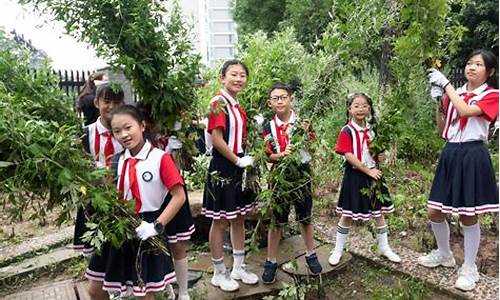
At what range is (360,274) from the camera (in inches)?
150

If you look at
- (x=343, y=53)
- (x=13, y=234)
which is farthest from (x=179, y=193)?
(x=13, y=234)

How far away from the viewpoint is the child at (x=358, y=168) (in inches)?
145

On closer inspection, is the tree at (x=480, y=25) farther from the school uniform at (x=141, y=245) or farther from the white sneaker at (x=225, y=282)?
the school uniform at (x=141, y=245)

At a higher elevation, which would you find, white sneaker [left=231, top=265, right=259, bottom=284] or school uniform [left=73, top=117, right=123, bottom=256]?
school uniform [left=73, top=117, right=123, bottom=256]

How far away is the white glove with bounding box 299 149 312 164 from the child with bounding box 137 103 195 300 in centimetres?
89

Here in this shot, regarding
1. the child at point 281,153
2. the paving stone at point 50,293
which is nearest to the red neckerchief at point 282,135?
the child at point 281,153

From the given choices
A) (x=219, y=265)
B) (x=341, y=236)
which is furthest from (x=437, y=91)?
(x=219, y=265)

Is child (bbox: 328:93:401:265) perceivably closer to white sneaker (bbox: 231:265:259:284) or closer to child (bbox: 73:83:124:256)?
white sneaker (bbox: 231:265:259:284)

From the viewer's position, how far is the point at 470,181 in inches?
131

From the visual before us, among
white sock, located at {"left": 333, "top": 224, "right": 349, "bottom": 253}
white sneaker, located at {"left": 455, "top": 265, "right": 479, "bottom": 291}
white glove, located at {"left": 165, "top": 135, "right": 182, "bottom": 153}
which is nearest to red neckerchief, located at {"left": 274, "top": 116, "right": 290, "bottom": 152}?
white glove, located at {"left": 165, "top": 135, "right": 182, "bottom": 153}

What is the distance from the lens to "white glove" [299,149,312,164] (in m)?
3.38

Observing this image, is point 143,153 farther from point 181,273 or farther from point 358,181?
point 358,181

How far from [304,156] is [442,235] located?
1311 millimetres

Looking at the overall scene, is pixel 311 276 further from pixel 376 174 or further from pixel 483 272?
pixel 483 272
